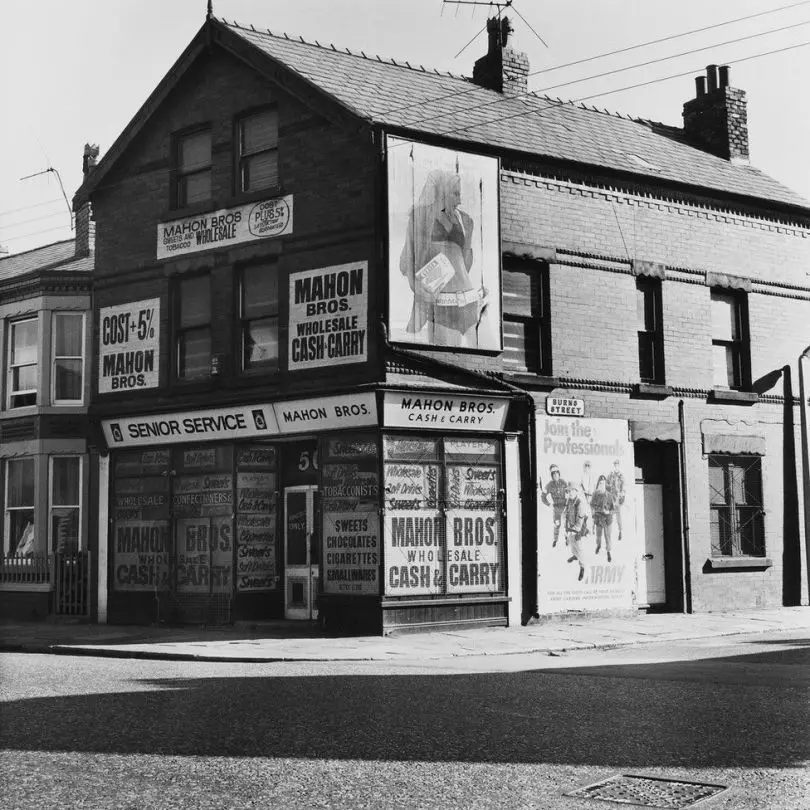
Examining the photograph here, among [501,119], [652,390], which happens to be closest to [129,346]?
[501,119]

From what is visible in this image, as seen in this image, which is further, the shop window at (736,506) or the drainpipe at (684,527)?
the shop window at (736,506)

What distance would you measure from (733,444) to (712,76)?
8.81 meters

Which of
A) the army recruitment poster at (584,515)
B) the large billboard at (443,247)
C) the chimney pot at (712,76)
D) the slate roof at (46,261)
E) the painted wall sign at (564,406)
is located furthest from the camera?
the slate roof at (46,261)

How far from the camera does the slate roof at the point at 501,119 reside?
19.5 metres

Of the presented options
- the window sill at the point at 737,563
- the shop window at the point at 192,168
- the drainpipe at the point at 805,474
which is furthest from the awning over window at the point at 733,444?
the shop window at the point at 192,168

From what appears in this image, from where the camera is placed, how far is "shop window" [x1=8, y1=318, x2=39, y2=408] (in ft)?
79.4

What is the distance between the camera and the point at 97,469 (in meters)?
22.8

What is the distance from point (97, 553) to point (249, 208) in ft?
24.4

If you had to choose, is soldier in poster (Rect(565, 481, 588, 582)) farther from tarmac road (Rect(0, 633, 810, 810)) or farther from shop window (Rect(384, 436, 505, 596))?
tarmac road (Rect(0, 633, 810, 810))

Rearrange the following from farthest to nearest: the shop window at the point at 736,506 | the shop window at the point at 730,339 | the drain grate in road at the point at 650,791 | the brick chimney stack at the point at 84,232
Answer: the brick chimney stack at the point at 84,232 < the shop window at the point at 730,339 < the shop window at the point at 736,506 < the drain grate in road at the point at 650,791

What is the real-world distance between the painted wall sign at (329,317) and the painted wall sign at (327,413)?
0.66 m

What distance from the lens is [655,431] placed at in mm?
20953

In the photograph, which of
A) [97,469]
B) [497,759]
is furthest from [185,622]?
[497,759]

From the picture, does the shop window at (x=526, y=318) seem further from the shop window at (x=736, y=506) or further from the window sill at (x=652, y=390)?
the shop window at (x=736, y=506)
